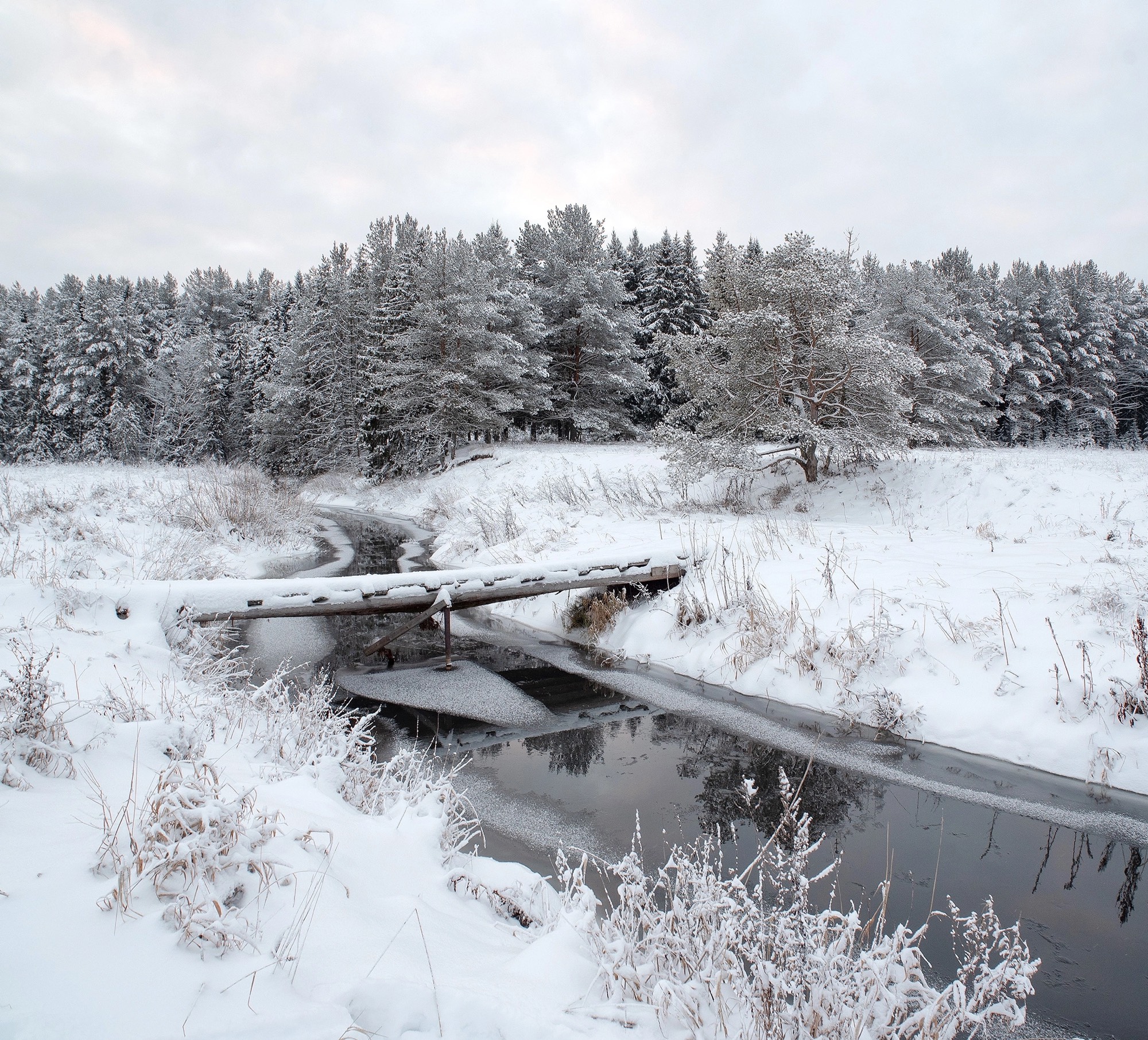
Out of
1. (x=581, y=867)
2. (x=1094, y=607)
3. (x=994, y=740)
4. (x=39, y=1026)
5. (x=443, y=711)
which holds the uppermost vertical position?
(x=1094, y=607)

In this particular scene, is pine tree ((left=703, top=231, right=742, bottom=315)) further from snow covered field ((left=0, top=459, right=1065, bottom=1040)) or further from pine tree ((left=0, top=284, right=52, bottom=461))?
pine tree ((left=0, top=284, right=52, bottom=461))

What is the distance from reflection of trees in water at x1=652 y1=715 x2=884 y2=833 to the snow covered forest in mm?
11837

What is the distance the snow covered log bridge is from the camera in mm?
7660

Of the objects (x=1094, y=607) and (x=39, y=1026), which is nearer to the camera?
(x=39, y=1026)

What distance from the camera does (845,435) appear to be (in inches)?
674

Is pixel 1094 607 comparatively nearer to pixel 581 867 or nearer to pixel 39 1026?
pixel 581 867

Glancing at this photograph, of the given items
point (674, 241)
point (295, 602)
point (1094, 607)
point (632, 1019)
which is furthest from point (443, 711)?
point (674, 241)

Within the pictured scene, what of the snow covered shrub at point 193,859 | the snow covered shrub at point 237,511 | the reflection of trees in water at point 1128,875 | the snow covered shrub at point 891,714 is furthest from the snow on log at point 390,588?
the snow covered shrub at point 237,511

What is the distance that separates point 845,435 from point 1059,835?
43.7 feet

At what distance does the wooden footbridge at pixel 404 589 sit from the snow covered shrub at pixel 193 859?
494cm

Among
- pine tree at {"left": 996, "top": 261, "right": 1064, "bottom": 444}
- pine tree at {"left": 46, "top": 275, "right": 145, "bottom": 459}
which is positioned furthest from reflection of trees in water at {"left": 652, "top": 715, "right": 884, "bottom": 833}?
pine tree at {"left": 46, "top": 275, "right": 145, "bottom": 459}

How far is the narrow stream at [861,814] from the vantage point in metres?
3.95

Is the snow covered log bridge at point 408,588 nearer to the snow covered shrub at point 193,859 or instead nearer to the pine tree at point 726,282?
the snow covered shrub at point 193,859

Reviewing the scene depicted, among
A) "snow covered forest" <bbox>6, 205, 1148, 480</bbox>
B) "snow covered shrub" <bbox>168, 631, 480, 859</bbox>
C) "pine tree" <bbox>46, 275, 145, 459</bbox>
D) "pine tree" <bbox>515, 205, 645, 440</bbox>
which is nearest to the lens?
"snow covered shrub" <bbox>168, 631, 480, 859</bbox>
